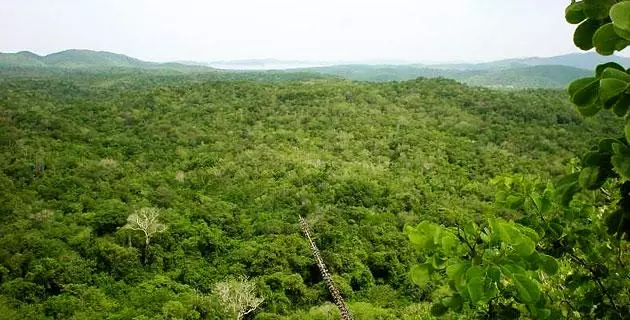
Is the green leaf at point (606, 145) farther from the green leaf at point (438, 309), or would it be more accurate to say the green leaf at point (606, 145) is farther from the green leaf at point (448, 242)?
the green leaf at point (438, 309)

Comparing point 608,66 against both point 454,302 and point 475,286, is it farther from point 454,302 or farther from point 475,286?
point 454,302

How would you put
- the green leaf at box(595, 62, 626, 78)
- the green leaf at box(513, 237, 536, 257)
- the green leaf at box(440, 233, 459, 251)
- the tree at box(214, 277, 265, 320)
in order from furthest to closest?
1. the tree at box(214, 277, 265, 320)
2. the green leaf at box(440, 233, 459, 251)
3. the green leaf at box(513, 237, 536, 257)
4. the green leaf at box(595, 62, 626, 78)

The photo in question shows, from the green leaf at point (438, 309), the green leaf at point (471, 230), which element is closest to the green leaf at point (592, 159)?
the green leaf at point (471, 230)

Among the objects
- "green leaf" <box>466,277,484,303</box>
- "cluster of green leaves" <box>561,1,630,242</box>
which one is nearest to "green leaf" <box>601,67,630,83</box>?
"cluster of green leaves" <box>561,1,630,242</box>

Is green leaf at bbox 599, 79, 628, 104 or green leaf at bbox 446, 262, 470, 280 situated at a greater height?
green leaf at bbox 599, 79, 628, 104

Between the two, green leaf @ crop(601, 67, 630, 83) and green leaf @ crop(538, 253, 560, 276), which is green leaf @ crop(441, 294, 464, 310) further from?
green leaf @ crop(601, 67, 630, 83)

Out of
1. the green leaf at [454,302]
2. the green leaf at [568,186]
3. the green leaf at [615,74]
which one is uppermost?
the green leaf at [615,74]

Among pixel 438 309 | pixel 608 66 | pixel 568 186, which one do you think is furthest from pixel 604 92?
pixel 438 309
